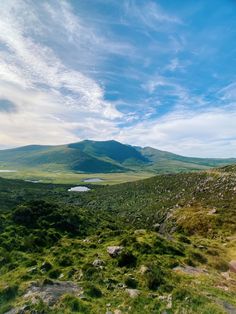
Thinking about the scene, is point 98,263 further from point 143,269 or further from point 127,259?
point 143,269

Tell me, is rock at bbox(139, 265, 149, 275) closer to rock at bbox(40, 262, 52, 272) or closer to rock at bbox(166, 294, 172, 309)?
rock at bbox(166, 294, 172, 309)

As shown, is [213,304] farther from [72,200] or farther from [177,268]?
[72,200]

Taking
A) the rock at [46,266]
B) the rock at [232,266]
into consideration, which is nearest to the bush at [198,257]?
the rock at [232,266]

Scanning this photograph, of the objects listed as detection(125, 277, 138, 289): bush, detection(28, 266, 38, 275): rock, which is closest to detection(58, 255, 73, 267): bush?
detection(28, 266, 38, 275): rock

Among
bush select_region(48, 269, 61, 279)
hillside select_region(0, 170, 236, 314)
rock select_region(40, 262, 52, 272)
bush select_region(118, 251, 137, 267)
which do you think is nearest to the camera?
hillside select_region(0, 170, 236, 314)

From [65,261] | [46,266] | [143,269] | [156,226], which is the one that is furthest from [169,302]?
[156,226]

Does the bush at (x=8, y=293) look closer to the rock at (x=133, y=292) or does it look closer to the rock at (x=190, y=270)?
the rock at (x=133, y=292)

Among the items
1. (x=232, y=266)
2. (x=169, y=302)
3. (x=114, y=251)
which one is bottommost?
(x=232, y=266)

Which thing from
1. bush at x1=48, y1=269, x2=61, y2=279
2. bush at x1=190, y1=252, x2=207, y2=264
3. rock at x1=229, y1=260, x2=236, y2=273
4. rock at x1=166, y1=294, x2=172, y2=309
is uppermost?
bush at x1=48, y1=269, x2=61, y2=279
